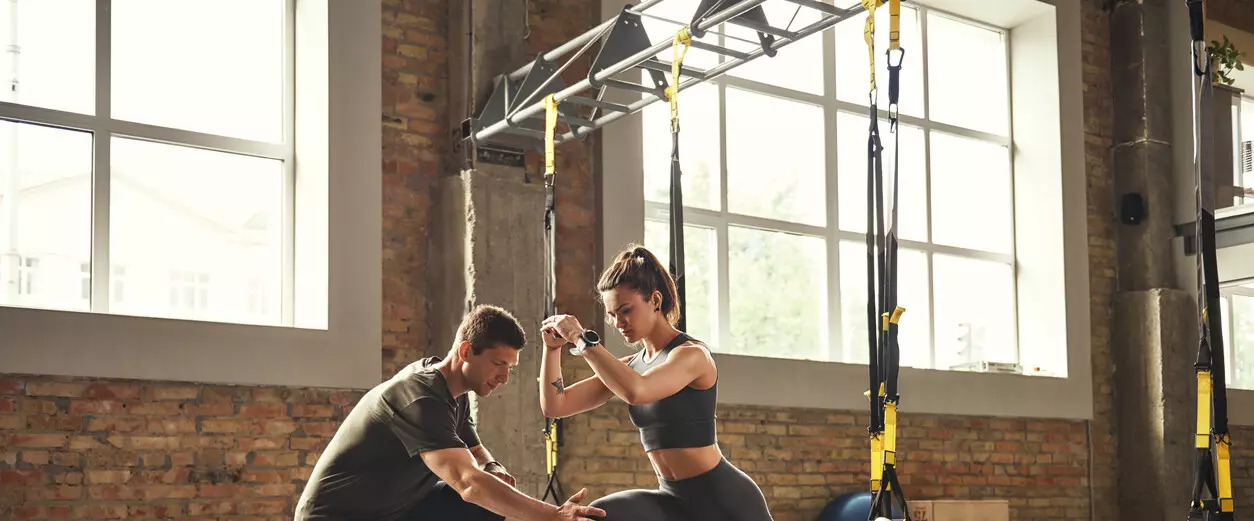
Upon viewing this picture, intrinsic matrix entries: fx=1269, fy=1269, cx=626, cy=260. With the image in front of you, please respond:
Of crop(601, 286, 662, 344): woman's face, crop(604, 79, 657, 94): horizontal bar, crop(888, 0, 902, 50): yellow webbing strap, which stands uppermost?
crop(604, 79, 657, 94): horizontal bar

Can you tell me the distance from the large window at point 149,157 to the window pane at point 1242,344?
8.20m

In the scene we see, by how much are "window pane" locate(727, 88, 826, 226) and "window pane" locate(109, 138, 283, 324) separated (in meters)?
3.00

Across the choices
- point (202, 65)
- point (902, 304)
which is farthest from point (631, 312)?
point (902, 304)

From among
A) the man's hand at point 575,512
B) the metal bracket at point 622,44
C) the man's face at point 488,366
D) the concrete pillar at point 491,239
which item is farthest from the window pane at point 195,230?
the man's hand at point 575,512

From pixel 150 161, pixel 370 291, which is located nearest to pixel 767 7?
pixel 370 291

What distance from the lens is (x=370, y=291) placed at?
6.23 m

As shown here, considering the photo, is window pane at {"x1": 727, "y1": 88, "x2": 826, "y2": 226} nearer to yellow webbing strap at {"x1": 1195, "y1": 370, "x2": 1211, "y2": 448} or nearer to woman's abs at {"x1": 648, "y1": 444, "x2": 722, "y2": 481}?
woman's abs at {"x1": 648, "y1": 444, "x2": 722, "y2": 481}

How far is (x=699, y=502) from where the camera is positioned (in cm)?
384

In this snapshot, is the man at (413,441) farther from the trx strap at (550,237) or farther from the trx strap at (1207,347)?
the trx strap at (1207,347)

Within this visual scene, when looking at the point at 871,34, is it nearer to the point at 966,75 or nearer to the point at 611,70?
the point at 611,70

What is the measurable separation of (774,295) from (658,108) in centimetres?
142

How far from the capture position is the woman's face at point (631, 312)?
389cm

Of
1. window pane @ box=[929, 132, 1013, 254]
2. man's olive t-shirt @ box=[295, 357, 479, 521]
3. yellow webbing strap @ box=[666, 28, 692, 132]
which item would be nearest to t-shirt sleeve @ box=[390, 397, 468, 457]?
man's olive t-shirt @ box=[295, 357, 479, 521]

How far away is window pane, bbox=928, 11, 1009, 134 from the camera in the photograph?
366 inches
